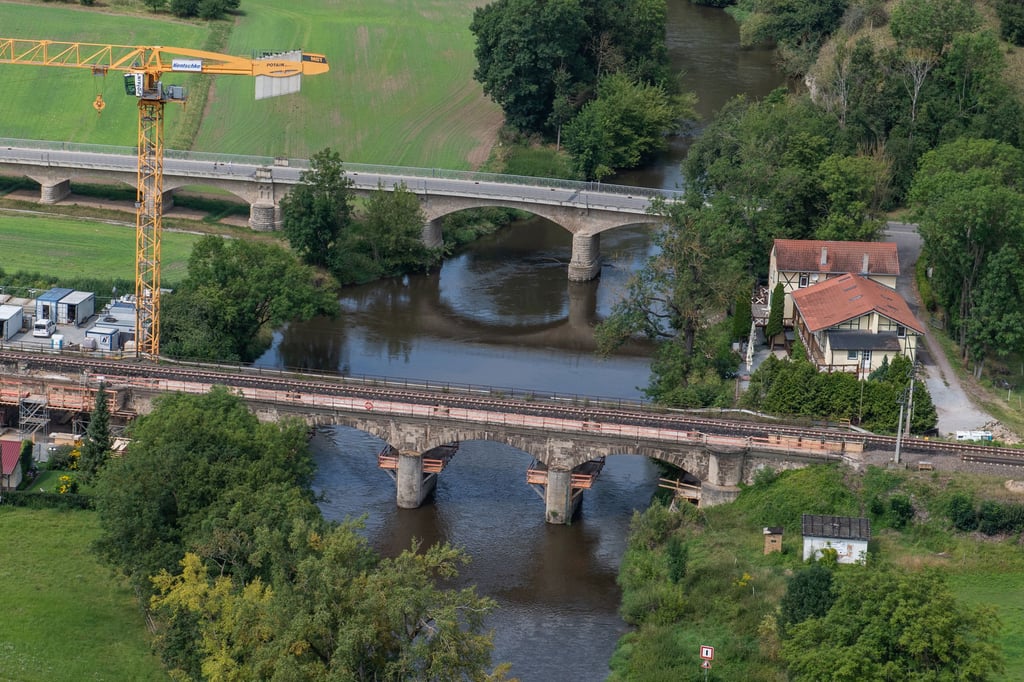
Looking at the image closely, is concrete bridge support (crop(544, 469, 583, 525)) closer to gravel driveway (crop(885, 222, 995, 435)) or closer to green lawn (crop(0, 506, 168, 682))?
gravel driveway (crop(885, 222, 995, 435))

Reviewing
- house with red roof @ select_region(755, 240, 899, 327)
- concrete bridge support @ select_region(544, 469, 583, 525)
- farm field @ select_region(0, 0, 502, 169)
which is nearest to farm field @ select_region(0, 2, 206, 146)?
farm field @ select_region(0, 0, 502, 169)

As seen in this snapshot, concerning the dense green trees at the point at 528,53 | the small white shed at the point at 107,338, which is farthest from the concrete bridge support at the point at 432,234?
the small white shed at the point at 107,338

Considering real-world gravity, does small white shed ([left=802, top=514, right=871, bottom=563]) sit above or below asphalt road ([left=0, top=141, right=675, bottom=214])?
below

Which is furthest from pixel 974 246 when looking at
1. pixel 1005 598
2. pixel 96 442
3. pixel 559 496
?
pixel 96 442

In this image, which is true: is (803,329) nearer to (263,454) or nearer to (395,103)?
(263,454)

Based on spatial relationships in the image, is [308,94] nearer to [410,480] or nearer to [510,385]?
[510,385]

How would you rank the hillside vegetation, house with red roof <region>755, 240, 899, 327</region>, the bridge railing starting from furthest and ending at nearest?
the bridge railing, house with red roof <region>755, 240, 899, 327</region>, the hillside vegetation

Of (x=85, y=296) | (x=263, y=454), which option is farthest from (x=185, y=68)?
(x=263, y=454)
